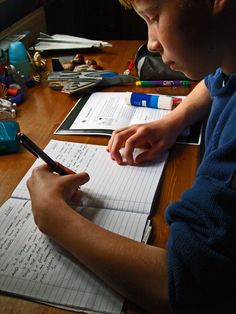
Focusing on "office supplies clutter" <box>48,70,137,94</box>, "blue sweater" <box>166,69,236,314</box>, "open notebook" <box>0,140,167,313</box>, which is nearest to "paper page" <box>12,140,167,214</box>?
"open notebook" <box>0,140,167,313</box>

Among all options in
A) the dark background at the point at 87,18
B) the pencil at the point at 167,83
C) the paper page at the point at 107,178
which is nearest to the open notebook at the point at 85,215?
the paper page at the point at 107,178

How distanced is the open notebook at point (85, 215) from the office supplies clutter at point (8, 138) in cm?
7

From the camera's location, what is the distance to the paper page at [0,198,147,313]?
49 centimetres

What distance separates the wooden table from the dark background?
0.64 metres

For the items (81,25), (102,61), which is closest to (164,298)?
(102,61)

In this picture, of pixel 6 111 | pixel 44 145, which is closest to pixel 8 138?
pixel 44 145

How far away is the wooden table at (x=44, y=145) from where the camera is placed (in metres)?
0.56

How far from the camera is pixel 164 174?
708 mm

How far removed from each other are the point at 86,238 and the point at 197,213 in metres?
0.17

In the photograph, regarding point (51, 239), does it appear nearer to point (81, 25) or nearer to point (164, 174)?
point (164, 174)

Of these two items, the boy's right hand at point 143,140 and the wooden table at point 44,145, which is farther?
the boy's right hand at point 143,140

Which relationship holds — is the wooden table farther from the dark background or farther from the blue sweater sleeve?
the dark background

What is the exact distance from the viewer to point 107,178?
71cm

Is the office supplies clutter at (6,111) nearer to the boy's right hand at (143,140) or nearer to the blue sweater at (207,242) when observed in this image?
the boy's right hand at (143,140)
